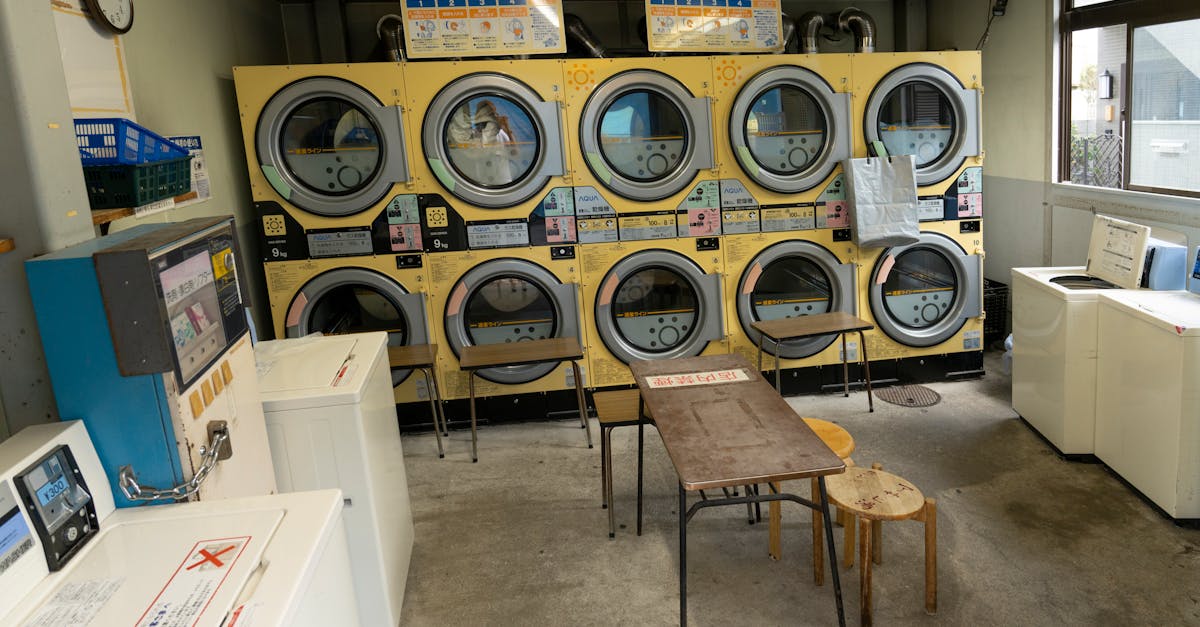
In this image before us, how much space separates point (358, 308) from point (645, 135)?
2.01 meters

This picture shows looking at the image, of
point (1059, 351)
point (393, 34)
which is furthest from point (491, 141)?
point (1059, 351)

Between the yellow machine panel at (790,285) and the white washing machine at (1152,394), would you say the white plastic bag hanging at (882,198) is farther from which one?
the white washing machine at (1152,394)

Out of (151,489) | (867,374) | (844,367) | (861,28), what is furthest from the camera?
(861,28)

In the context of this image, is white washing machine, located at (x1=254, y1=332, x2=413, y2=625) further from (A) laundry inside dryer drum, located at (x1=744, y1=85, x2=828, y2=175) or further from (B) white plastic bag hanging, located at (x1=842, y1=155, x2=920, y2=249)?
(B) white plastic bag hanging, located at (x1=842, y1=155, x2=920, y2=249)

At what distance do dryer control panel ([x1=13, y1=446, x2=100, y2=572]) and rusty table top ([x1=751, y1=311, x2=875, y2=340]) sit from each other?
11.4ft

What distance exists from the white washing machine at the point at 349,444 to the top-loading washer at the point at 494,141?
174 centimetres

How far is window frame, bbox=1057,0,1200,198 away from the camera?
4129mm

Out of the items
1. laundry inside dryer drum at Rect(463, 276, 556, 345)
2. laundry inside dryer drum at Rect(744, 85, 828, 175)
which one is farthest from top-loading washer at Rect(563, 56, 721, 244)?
laundry inside dryer drum at Rect(463, 276, 556, 345)

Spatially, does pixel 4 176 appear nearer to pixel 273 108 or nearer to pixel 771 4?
→ pixel 273 108

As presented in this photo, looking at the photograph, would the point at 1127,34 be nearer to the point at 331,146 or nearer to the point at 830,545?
the point at 830,545

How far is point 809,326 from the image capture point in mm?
4586

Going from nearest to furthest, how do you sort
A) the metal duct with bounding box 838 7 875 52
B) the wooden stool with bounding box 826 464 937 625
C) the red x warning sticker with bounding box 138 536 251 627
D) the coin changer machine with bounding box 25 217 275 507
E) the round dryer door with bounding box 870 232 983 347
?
the red x warning sticker with bounding box 138 536 251 627
the coin changer machine with bounding box 25 217 275 507
the wooden stool with bounding box 826 464 937 625
the round dryer door with bounding box 870 232 983 347
the metal duct with bounding box 838 7 875 52

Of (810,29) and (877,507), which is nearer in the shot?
(877,507)

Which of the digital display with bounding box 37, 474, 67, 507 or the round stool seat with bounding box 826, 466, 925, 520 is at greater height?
the digital display with bounding box 37, 474, 67, 507
